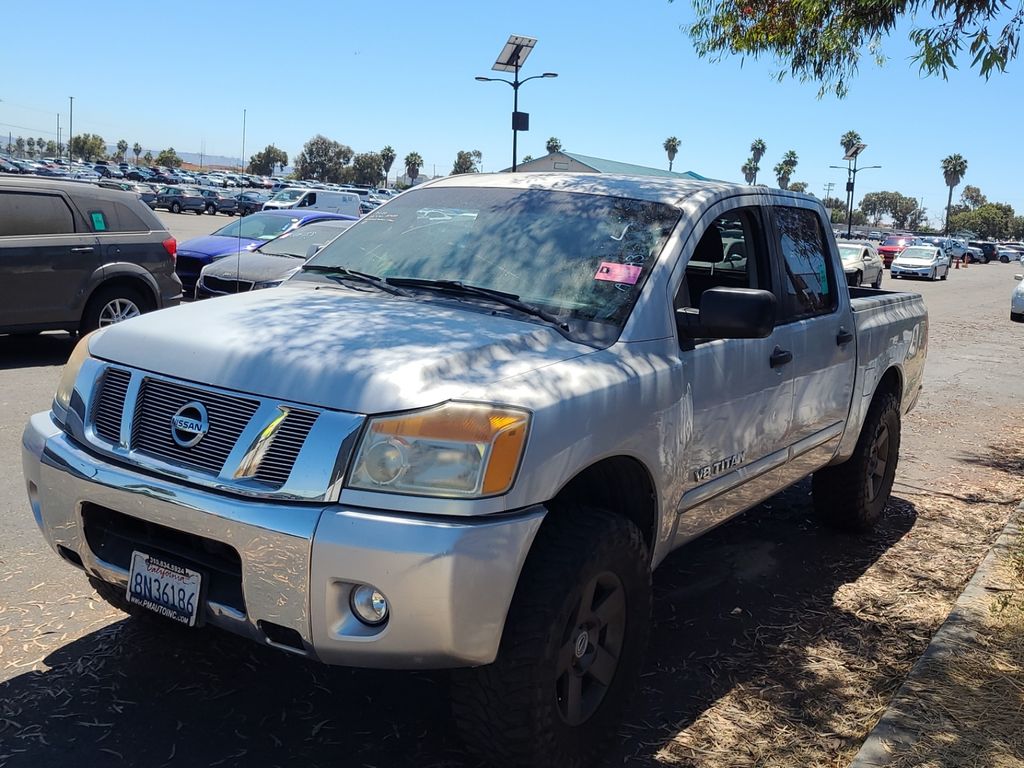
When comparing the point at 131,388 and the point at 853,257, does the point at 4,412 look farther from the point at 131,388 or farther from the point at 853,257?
the point at 853,257

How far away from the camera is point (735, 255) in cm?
464

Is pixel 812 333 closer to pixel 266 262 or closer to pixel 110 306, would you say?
pixel 110 306

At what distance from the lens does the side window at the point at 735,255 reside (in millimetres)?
4539

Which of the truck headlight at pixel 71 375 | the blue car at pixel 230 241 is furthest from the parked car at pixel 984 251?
the truck headlight at pixel 71 375

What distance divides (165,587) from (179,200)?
51259 millimetres

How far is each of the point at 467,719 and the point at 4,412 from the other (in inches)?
234

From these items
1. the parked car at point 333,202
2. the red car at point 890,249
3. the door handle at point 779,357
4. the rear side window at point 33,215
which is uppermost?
the parked car at point 333,202

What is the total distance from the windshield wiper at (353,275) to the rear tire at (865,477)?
2.86 metres

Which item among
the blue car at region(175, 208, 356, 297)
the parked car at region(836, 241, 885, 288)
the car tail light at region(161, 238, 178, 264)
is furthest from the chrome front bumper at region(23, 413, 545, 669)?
the parked car at region(836, 241, 885, 288)

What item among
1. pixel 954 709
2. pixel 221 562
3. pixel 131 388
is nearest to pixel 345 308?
pixel 131 388

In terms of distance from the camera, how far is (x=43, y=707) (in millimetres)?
3410

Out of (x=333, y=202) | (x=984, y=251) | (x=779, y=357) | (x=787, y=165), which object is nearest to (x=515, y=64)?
(x=333, y=202)

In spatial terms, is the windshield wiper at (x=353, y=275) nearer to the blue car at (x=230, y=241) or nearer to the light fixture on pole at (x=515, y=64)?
the blue car at (x=230, y=241)

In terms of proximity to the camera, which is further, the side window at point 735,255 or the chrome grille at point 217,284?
the chrome grille at point 217,284
